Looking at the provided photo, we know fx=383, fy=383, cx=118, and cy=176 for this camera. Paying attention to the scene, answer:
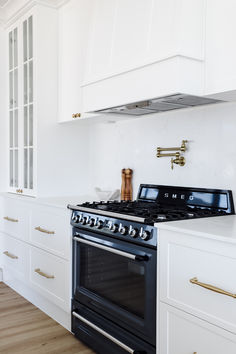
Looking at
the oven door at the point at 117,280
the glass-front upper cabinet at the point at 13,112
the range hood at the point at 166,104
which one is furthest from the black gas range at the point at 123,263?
the glass-front upper cabinet at the point at 13,112

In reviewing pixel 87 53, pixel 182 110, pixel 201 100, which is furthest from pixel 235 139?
pixel 87 53

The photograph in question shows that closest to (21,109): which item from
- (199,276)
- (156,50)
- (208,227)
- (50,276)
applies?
(50,276)

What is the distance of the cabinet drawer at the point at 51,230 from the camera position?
269 centimetres

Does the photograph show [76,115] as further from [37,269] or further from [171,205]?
[37,269]

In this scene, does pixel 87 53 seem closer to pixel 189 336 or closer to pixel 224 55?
pixel 224 55

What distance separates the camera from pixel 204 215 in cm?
209

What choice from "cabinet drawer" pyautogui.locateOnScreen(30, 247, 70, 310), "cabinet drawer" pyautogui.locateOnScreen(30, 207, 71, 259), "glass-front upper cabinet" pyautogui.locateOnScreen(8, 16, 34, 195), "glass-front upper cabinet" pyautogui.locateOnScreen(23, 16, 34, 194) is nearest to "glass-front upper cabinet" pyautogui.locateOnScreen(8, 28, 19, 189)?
"glass-front upper cabinet" pyautogui.locateOnScreen(8, 16, 34, 195)

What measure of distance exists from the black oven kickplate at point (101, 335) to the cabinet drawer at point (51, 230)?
40 cm

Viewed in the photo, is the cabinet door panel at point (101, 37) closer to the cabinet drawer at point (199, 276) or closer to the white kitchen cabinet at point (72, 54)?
the white kitchen cabinet at point (72, 54)

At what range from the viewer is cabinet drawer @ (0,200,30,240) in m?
3.27

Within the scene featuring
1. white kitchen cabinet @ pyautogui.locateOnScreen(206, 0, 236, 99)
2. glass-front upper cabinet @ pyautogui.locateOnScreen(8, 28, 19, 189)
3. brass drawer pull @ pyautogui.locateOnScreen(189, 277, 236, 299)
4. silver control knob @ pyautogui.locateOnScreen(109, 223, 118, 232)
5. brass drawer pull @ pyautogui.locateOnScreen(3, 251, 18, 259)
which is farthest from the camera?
glass-front upper cabinet @ pyautogui.locateOnScreen(8, 28, 19, 189)

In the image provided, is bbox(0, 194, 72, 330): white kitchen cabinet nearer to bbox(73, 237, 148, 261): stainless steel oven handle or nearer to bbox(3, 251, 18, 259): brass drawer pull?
bbox(3, 251, 18, 259): brass drawer pull

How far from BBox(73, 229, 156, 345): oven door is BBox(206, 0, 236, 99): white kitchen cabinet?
912 millimetres

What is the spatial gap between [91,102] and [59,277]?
49.9 inches
